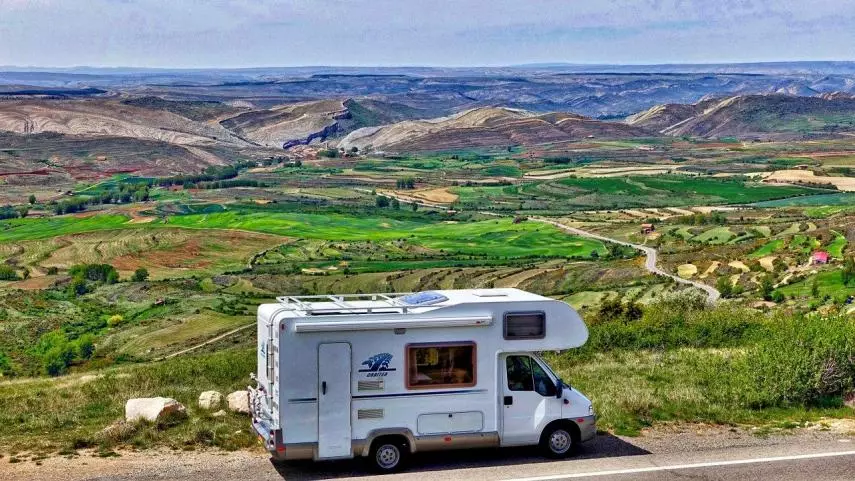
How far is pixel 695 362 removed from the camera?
32.9 m

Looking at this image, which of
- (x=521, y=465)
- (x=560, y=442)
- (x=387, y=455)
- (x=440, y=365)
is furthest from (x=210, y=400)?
(x=560, y=442)

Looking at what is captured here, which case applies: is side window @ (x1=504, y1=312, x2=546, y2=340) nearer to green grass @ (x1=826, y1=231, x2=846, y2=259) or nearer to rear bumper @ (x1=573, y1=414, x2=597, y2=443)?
rear bumper @ (x1=573, y1=414, x2=597, y2=443)

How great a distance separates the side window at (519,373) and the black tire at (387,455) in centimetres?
246

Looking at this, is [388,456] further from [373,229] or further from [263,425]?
[373,229]

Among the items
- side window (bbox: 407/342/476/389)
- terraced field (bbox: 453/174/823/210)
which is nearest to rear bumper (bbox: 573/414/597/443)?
side window (bbox: 407/342/476/389)

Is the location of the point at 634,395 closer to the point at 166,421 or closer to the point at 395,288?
the point at 166,421

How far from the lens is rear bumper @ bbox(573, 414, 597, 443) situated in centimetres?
2192

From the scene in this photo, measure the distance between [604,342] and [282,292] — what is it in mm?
71233

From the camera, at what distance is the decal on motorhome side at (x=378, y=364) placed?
20453mm

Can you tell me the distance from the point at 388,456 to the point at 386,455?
0.18ft

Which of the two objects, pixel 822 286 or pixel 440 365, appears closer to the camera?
pixel 440 365

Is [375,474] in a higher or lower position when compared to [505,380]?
lower

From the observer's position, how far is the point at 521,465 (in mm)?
21219

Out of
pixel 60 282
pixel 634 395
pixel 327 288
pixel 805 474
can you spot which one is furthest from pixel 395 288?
pixel 805 474
